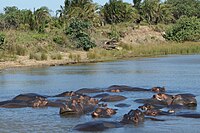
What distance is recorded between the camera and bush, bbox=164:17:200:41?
5547 cm

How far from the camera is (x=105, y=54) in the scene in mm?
39656

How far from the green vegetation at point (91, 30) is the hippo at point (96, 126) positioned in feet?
72.0

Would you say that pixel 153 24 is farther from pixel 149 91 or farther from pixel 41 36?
pixel 149 91

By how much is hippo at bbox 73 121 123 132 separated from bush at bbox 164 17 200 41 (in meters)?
44.0

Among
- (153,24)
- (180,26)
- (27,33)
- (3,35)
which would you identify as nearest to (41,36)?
(27,33)

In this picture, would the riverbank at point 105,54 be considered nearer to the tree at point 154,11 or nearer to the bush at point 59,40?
the bush at point 59,40

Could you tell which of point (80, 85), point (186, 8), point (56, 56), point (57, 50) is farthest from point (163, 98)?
point (186, 8)

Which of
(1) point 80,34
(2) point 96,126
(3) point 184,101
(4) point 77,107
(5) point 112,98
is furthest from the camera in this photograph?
(1) point 80,34

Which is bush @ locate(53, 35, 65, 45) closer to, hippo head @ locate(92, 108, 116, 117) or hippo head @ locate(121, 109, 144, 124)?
hippo head @ locate(92, 108, 116, 117)

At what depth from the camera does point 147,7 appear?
63312 mm

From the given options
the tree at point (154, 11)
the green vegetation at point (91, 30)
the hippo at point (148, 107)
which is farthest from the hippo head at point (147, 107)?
the tree at point (154, 11)

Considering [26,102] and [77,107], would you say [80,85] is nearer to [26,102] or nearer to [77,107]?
[26,102]

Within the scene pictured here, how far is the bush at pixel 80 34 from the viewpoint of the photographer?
4134 centimetres

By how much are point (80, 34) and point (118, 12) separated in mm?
19640
